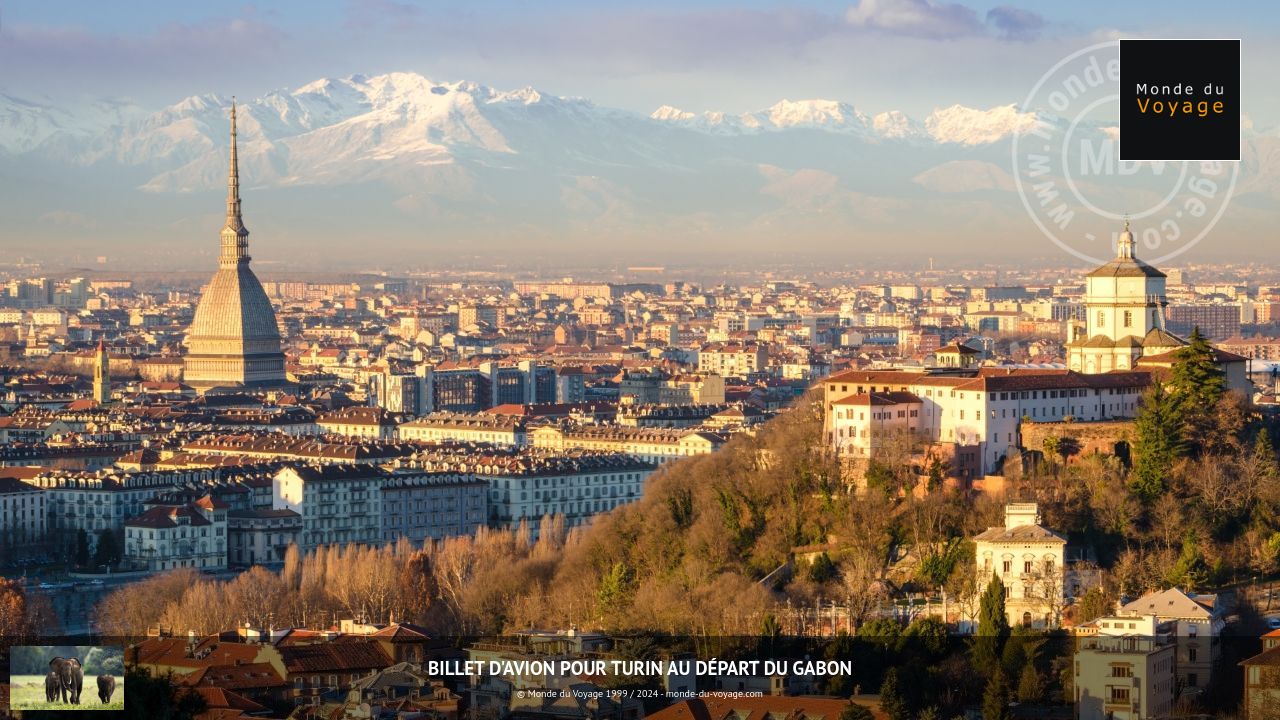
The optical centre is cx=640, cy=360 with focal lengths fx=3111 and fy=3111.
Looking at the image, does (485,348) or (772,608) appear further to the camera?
(485,348)

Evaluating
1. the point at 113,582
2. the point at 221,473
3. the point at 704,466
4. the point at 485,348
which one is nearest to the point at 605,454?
the point at 221,473

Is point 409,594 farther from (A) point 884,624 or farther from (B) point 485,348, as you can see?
(B) point 485,348

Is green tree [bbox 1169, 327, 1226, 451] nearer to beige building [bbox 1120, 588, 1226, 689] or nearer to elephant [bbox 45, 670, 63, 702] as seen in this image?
beige building [bbox 1120, 588, 1226, 689]

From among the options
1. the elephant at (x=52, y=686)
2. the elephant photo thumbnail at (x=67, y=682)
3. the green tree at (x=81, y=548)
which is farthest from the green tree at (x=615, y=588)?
the green tree at (x=81, y=548)

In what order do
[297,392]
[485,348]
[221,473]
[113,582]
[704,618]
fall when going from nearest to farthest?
[704,618], [113,582], [221,473], [297,392], [485,348]

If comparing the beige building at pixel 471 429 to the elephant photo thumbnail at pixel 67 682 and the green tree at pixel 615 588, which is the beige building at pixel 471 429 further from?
the elephant photo thumbnail at pixel 67 682

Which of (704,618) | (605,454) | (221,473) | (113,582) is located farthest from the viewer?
(605,454)
